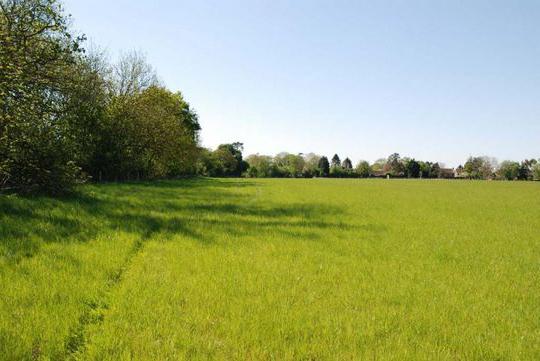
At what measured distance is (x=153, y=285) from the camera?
7.39m

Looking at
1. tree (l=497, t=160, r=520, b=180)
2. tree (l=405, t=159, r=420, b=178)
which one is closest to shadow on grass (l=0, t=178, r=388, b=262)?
tree (l=405, t=159, r=420, b=178)

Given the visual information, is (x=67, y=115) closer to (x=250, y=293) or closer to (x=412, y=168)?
(x=250, y=293)

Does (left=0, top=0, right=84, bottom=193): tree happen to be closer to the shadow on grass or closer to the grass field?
the shadow on grass

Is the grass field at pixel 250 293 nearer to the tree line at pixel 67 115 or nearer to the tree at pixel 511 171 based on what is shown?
the tree line at pixel 67 115

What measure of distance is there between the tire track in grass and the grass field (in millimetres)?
24

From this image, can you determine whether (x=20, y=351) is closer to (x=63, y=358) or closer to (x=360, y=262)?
(x=63, y=358)

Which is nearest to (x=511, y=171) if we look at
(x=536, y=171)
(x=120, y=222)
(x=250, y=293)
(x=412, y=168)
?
(x=536, y=171)

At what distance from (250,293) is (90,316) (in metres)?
2.81

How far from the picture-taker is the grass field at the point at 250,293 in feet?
17.0

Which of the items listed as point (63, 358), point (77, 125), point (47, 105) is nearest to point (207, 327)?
point (63, 358)

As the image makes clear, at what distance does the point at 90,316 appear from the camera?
588cm

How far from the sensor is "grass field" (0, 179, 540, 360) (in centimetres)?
520

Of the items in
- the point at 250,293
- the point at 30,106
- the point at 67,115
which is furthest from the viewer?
the point at 67,115

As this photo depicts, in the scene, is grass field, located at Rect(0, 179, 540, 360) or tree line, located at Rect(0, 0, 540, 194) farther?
tree line, located at Rect(0, 0, 540, 194)
